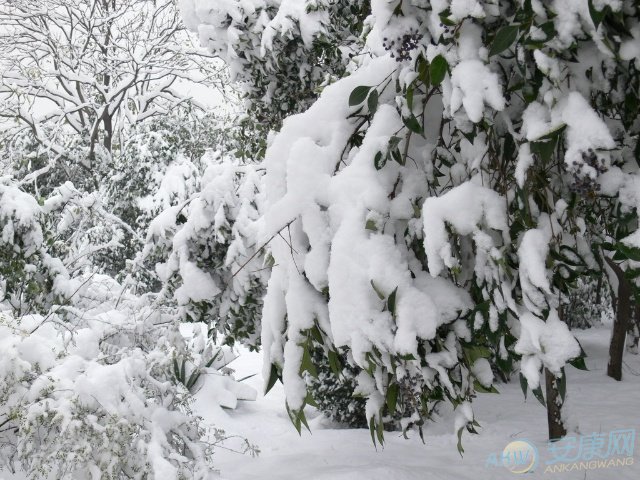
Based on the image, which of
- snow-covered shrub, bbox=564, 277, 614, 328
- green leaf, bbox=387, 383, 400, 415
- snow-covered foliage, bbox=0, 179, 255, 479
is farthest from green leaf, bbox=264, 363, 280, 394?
snow-covered shrub, bbox=564, 277, 614, 328

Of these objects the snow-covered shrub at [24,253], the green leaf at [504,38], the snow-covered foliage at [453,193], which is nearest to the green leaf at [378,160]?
the snow-covered foliage at [453,193]

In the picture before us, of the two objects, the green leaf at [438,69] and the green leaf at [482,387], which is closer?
the green leaf at [438,69]

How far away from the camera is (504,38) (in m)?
1.29

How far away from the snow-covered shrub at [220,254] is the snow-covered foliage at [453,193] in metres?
2.02

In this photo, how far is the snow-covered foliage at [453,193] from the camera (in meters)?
1.35

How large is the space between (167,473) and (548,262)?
6.66ft

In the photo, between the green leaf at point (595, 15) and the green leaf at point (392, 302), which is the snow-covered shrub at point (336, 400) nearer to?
the green leaf at point (392, 302)

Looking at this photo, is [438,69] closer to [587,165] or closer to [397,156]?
[397,156]

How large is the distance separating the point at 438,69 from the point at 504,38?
185mm

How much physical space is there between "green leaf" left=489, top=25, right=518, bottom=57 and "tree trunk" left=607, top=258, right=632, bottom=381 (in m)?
5.13

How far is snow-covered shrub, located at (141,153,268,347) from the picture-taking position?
394 cm

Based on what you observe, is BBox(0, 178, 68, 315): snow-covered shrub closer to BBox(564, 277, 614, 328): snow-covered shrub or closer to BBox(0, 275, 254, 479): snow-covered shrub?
BBox(0, 275, 254, 479): snow-covered shrub

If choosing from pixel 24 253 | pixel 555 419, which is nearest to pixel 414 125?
pixel 555 419

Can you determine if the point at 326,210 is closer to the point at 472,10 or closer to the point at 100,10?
the point at 472,10
